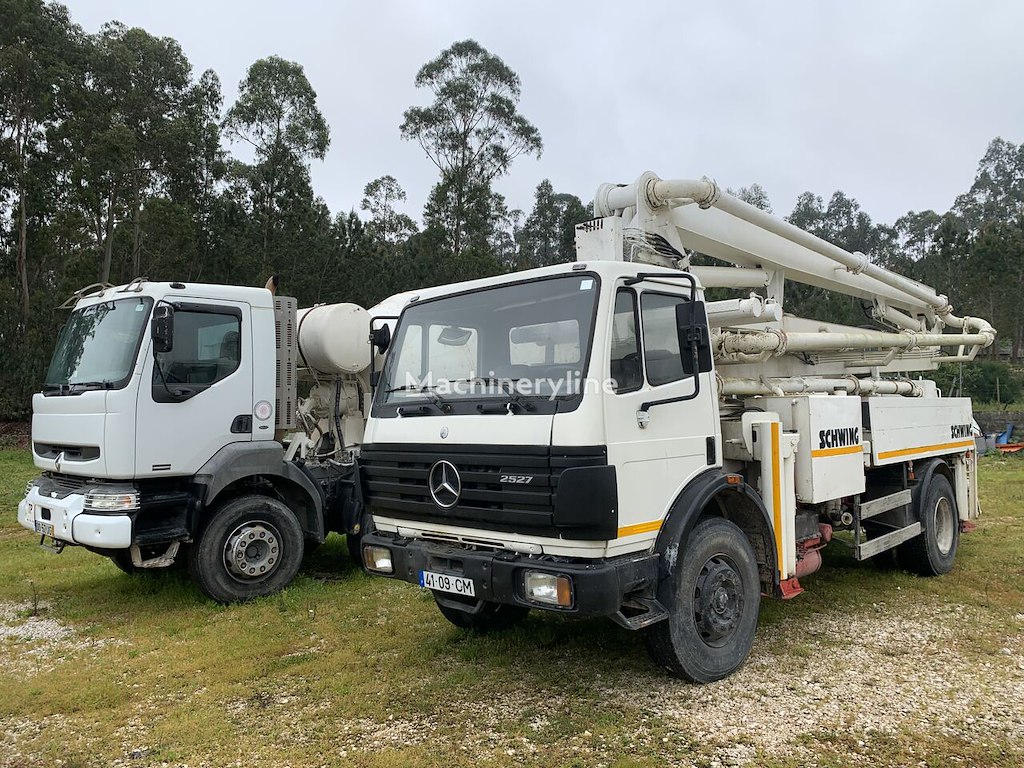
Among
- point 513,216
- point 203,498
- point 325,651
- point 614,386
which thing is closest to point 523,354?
point 614,386

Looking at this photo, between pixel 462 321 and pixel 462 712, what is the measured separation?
7.58 ft

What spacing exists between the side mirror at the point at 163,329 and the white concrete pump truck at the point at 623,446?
6.89 feet

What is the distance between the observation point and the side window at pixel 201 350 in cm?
613

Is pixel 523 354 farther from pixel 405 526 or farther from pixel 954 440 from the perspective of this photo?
pixel 954 440

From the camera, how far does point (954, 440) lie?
744 cm

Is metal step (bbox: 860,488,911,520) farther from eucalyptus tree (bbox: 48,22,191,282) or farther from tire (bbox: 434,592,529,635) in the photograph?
eucalyptus tree (bbox: 48,22,191,282)

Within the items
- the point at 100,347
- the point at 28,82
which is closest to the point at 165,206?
the point at 28,82

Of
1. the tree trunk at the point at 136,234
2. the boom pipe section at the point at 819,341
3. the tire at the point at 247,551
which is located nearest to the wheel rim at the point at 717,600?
the boom pipe section at the point at 819,341

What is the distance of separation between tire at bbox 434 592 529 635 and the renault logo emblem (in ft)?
4.51

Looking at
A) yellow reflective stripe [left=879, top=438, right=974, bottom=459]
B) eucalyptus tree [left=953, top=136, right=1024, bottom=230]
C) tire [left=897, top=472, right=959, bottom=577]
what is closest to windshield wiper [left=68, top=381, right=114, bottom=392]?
yellow reflective stripe [left=879, top=438, right=974, bottom=459]

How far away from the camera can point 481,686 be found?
4.50 m

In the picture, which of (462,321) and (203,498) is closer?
(462,321)

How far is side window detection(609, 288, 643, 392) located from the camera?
387 cm

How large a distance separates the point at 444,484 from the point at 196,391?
320cm
